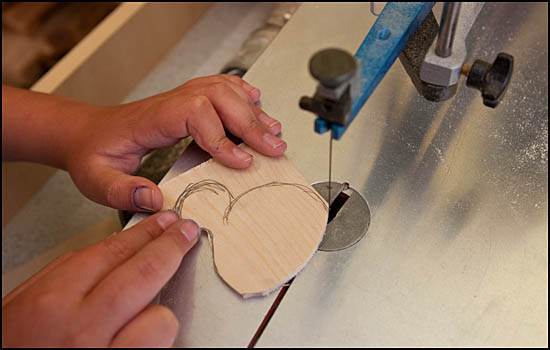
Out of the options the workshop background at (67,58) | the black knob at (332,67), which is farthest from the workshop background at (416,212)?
the workshop background at (67,58)

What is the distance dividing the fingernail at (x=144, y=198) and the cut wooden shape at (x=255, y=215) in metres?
0.02

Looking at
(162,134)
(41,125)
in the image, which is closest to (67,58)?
(41,125)

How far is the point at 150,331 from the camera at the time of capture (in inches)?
24.0

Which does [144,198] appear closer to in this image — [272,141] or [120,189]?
[120,189]

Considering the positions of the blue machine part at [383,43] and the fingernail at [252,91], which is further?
the fingernail at [252,91]

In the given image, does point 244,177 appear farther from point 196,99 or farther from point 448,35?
point 448,35

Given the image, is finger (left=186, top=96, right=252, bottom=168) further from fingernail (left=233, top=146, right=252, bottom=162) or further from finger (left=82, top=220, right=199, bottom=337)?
finger (left=82, top=220, right=199, bottom=337)

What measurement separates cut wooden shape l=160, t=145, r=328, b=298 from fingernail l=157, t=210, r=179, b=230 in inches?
0.7

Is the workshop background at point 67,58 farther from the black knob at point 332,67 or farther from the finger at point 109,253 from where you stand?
the black knob at point 332,67

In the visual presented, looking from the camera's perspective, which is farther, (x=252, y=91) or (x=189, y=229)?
(x=252, y=91)

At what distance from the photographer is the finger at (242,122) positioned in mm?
772

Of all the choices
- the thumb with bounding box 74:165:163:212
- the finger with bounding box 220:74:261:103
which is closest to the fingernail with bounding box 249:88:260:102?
the finger with bounding box 220:74:261:103

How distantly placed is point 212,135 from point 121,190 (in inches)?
5.9

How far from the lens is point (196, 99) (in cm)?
80
